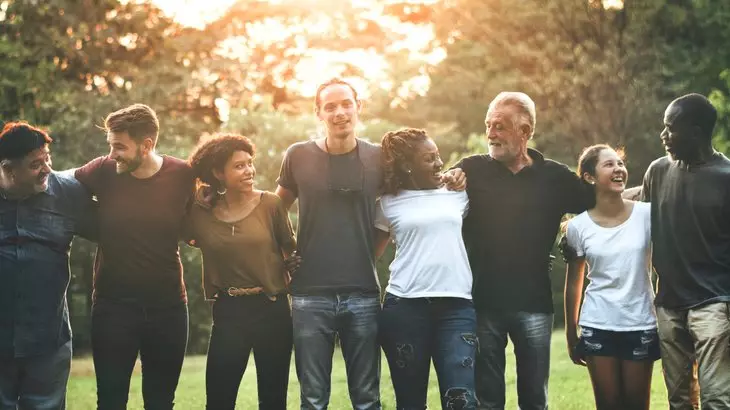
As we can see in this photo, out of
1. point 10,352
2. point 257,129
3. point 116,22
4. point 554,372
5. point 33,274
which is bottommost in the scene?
point 554,372

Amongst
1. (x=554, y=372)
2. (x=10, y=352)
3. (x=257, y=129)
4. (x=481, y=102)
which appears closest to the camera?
(x=10, y=352)

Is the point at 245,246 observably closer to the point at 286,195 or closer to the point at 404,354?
the point at 286,195

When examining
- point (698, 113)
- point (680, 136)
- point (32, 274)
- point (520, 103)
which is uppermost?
point (520, 103)

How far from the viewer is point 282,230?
5914 millimetres

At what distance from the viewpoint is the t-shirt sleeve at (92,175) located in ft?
19.4

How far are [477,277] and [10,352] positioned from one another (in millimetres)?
2684

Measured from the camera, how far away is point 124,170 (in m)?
5.84

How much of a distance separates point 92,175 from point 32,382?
1246 mm

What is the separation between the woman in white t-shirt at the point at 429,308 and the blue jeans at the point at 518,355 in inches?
12.4

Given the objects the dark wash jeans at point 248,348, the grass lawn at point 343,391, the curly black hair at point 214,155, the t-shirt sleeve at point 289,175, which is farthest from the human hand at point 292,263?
the grass lawn at point 343,391

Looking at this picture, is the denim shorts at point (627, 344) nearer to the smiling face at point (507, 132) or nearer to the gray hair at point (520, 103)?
the smiling face at point (507, 132)

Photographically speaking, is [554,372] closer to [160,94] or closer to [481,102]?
[160,94]

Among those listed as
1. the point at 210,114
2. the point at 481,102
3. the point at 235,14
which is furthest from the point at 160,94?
the point at 481,102

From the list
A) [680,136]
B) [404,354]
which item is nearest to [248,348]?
[404,354]
